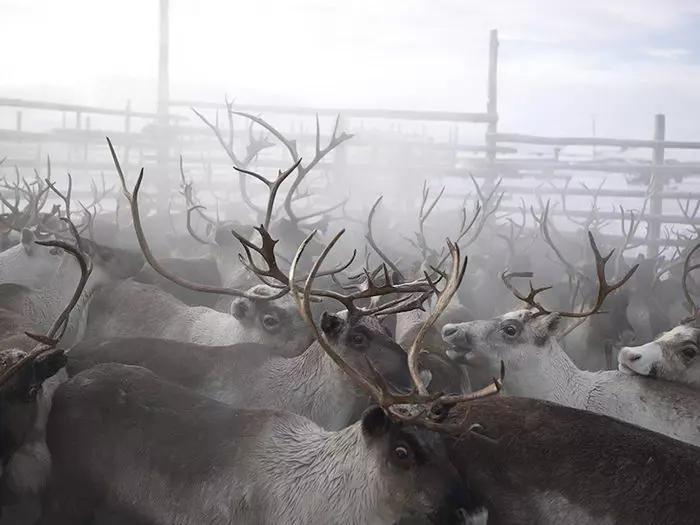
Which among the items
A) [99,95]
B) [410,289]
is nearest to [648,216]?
[410,289]

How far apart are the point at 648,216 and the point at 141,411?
324 inches

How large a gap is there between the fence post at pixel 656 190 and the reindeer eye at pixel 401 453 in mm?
7744

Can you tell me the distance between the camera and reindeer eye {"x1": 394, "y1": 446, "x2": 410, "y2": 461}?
6.87 feet

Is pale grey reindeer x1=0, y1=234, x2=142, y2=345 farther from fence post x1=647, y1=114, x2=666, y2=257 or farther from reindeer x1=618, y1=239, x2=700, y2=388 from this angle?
fence post x1=647, y1=114, x2=666, y2=257

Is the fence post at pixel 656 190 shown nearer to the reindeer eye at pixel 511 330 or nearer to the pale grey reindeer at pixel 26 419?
the reindeer eye at pixel 511 330

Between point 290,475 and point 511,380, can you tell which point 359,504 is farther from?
point 511,380

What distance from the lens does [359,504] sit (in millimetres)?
2189

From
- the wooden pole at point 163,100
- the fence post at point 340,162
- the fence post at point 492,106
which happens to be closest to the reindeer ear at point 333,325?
the fence post at point 492,106

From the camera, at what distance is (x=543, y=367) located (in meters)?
3.27

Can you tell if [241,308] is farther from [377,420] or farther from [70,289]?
[377,420]

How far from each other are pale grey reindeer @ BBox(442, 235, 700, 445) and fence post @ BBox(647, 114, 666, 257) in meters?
6.33

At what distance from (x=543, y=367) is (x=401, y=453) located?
1.35 m

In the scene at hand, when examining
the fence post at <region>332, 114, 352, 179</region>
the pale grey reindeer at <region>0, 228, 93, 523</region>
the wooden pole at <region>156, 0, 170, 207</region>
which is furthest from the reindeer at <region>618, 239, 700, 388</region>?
the wooden pole at <region>156, 0, 170, 207</region>

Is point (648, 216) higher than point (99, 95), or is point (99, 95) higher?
point (99, 95)
